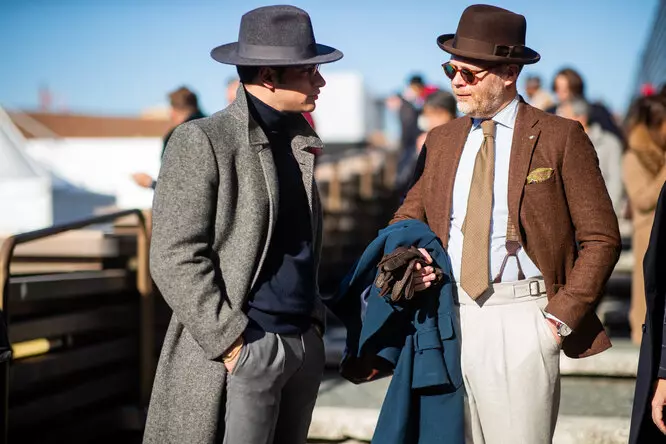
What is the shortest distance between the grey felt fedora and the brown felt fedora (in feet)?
1.56

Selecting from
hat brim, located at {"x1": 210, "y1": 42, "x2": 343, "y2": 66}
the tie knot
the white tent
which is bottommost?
the white tent

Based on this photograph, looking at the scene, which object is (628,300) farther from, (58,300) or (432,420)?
(432,420)

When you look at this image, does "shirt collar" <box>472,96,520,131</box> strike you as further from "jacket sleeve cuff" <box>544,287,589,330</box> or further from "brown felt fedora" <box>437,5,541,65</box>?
"jacket sleeve cuff" <box>544,287,589,330</box>

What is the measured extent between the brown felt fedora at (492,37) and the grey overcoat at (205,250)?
810 mm

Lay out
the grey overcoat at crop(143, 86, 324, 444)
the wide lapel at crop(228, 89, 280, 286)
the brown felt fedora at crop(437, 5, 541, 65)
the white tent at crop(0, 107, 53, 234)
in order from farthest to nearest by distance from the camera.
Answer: the white tent at crop(0, 107, 53, 234) → the brown felt fedora at crop(437, 5, 541, 65) → the wide lapel at crop(228, 89, 280, 286) → the grey overcoat at crop(143, 86, 324, 444)

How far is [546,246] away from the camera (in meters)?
3.12

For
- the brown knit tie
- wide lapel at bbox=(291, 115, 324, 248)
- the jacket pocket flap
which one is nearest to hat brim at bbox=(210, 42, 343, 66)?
wide lapel at bbox=(291, 115, 324, 248)

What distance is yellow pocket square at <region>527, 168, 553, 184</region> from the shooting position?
312 centimetres

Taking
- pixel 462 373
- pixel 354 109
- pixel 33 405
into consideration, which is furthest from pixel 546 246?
pixel 354 109

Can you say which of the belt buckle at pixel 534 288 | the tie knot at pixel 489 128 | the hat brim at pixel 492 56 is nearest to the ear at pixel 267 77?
the hat brim at pixel 492 56

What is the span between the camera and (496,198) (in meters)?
3.20

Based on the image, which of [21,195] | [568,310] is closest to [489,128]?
[568,310]

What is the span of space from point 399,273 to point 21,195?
18.9 ft

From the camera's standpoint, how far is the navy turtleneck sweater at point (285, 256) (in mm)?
3010
